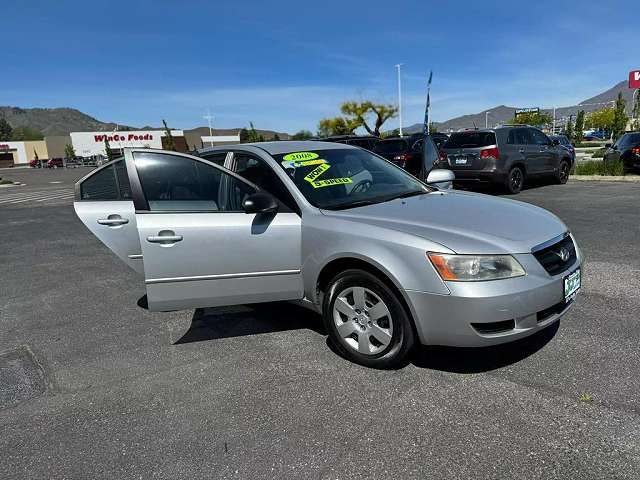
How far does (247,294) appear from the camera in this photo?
11.3 feet

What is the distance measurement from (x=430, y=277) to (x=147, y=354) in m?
2.36

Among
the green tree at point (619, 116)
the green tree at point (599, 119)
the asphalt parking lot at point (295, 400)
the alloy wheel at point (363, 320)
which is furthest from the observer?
the green tree at point (599, 119)

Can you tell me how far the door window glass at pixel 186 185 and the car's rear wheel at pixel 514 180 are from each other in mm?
9483

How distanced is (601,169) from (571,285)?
46.6ft

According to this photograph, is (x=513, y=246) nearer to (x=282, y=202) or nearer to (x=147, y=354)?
(x=282, y=202)

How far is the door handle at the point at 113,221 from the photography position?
12.7 ft

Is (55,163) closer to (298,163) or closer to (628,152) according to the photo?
(628,152)

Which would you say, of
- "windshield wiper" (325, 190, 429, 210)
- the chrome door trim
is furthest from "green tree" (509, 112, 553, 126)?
the chrome door trim

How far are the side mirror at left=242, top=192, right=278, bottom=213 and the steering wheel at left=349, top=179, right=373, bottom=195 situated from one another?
75cm

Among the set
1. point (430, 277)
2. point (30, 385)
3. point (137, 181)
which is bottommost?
point (30, 385)

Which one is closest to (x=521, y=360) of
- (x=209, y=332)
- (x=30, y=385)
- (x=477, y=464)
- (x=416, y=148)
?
(x=477, y=464)

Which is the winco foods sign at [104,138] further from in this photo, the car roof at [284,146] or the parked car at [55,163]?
the car roof at [284,146]

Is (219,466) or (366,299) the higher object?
(366,299)

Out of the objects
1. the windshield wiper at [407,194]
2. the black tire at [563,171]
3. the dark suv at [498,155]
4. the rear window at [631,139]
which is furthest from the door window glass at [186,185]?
the rear window at [631,139]
